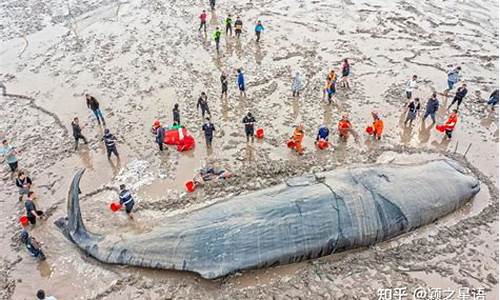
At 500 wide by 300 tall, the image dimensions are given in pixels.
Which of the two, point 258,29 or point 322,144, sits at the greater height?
point 258,29

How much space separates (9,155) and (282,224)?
32.2 ft

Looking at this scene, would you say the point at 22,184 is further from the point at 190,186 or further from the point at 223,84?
the point at 223,84

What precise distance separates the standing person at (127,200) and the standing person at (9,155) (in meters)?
4.75

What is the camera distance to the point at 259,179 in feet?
44.5

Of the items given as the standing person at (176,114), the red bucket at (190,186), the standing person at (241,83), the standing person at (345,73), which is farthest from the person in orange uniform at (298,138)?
the standing person at (345,73)

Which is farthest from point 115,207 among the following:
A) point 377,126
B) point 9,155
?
point 377,126

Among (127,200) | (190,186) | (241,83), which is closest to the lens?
(127,200)

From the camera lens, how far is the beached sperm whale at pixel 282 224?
1055 cm

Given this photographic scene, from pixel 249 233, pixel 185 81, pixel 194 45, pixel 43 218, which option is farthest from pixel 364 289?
pixel 194 45

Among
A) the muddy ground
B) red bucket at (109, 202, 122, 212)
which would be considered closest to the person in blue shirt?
the muddy ground

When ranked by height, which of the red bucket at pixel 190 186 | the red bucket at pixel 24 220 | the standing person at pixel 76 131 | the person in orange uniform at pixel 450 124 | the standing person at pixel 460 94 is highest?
the standing person at pixel 460 94

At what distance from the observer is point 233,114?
16.7m

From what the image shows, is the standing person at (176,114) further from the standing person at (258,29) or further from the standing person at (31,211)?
the standing person at (258,29)

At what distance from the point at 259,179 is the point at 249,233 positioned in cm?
312
